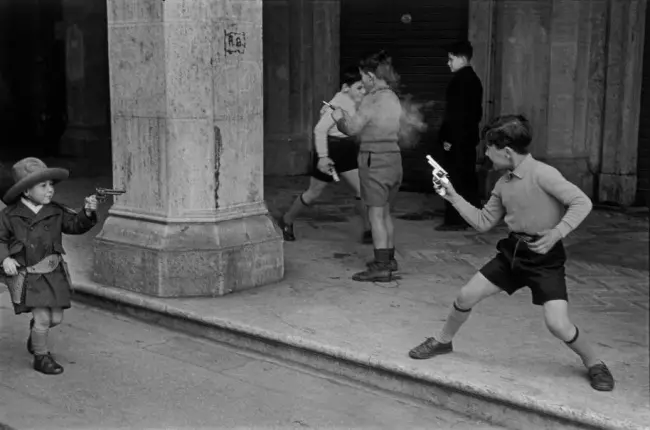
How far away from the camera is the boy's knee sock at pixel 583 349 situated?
16.1 ft

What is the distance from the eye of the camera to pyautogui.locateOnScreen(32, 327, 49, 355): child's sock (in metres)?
5.54

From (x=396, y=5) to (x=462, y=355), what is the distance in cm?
810

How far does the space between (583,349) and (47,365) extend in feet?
10.5

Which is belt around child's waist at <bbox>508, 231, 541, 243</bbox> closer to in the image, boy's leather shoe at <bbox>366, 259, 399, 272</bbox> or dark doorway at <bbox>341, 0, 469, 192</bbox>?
boy's leather shoe at <bbox>366, 259, 399, 272</bbox>

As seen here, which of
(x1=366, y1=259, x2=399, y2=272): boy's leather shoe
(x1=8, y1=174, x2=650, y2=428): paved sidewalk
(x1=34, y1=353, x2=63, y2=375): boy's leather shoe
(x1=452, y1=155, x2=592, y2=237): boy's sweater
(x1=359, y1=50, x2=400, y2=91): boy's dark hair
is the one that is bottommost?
(x1=34, y1=353, x2=63, y2=375): boy's leather shoe

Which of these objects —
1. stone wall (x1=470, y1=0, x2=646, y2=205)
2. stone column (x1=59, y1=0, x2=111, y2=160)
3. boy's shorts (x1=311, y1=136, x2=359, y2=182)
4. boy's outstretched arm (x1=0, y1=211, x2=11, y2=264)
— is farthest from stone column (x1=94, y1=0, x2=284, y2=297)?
stone column (x1=59, y1=0, x2=111, y2=160)

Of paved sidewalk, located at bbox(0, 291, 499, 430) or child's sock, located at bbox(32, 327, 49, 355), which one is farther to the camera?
child's sock, located at bbox(32, 327, 49, 355)

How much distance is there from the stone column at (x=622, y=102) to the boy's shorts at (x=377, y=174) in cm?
485

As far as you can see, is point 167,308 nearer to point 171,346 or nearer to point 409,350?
point 171,346

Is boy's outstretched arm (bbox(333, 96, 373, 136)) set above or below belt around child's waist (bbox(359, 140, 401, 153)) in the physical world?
above

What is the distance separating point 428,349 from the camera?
5.38 meters

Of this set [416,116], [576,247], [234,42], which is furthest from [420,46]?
[234,42]

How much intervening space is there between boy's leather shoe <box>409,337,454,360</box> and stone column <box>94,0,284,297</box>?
1.96 metres

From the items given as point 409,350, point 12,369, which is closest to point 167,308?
point 12,369
